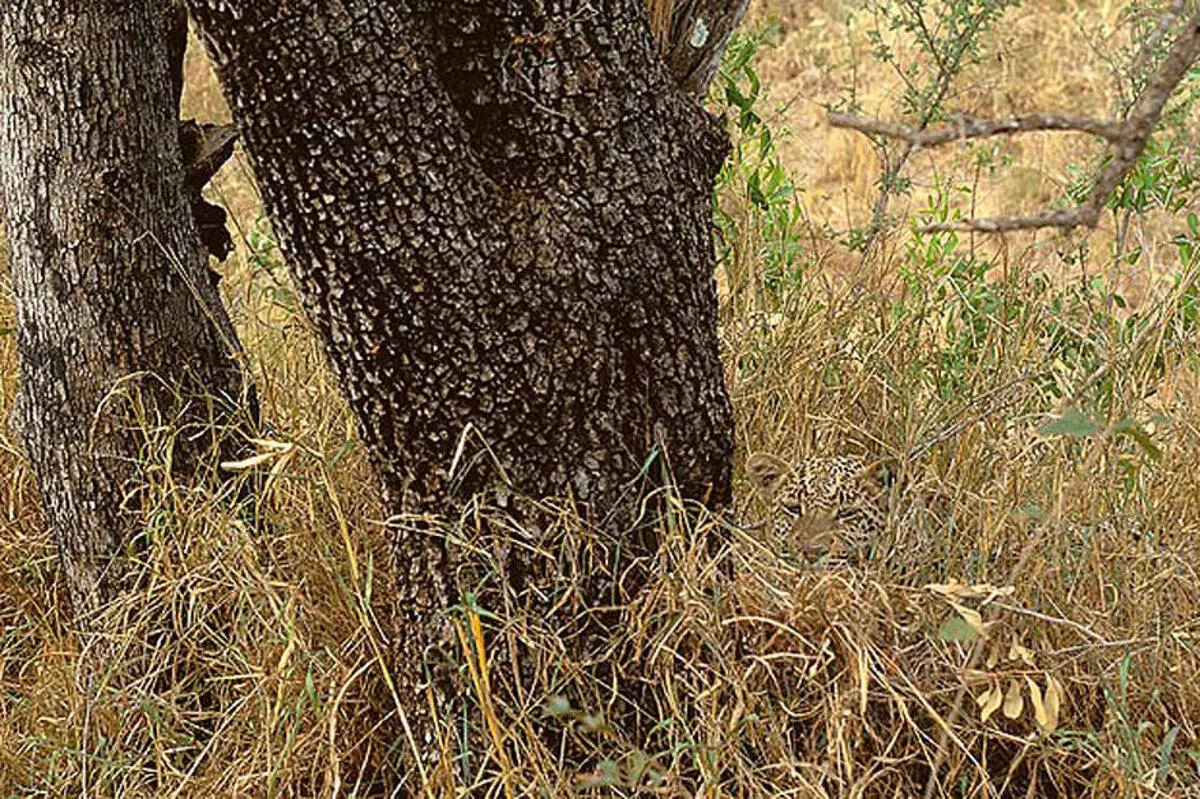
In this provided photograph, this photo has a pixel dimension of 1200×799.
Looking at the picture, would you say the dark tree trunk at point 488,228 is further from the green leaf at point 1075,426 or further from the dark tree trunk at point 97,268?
the dark tree trunk at point 97,268

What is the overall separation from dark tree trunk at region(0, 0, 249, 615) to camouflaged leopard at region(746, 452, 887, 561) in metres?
0.91

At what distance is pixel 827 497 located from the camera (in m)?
2.36

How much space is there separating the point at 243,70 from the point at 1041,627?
1.24 m

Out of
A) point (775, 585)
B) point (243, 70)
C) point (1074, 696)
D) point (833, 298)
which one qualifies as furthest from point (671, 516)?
point (833, 298)

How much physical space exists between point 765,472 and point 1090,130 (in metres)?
1.33

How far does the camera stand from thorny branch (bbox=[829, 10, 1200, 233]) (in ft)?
3.26

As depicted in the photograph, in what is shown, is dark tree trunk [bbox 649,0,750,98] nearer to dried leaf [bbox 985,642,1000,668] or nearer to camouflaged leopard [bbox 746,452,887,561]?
camouflaged leopard [bbox 746,452,887,561]

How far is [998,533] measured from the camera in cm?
218

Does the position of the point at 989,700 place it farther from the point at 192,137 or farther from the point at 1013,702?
the point at 192,137

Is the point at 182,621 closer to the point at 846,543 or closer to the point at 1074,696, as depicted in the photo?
the point at 846,543

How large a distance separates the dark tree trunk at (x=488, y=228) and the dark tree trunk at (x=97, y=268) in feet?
2.13

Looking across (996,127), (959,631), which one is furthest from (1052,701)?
(996,127)

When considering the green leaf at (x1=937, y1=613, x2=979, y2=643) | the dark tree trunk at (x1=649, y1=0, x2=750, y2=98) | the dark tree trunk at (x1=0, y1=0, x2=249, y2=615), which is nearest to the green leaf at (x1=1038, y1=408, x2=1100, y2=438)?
the green leaf at (x1=937, y1=613, x2=979, y2=643)

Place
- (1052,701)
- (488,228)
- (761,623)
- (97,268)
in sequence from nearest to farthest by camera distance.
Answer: (1052,701)
(488,228)
(761,623)
(97,268)
